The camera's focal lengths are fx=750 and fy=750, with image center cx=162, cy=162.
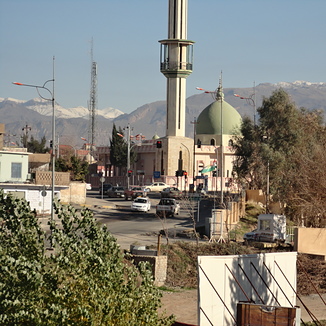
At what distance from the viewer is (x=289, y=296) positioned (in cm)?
2627

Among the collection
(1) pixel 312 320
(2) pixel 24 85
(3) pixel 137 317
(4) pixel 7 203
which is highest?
(2) pixel 24 85

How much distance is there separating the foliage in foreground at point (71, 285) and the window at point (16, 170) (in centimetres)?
3716

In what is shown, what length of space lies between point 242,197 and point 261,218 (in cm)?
1809

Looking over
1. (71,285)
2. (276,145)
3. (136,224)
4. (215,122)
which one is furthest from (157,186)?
(71,285)

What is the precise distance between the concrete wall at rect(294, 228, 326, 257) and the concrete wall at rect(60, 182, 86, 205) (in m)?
27.4

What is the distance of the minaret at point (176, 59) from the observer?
3615 inches

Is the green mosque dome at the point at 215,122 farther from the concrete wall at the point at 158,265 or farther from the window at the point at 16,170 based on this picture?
the concrete wall at the point at 158,265

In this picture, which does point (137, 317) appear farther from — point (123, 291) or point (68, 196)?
point (68, 196)

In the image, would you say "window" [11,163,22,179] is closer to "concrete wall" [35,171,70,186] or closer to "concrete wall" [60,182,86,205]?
"concrete wall" [35,171,70,186]

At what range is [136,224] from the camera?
47562 millimetres

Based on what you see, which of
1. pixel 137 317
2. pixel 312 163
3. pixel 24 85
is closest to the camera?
pixel 137 317

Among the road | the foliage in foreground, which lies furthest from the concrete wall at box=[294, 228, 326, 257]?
the foliage in foreground

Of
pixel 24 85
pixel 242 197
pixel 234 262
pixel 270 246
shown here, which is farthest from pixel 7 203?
pixel 242 197

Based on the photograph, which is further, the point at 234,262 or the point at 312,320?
the point at 312,320
